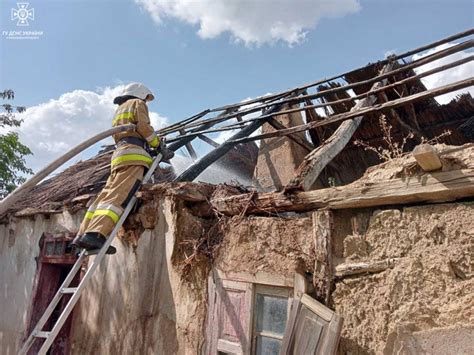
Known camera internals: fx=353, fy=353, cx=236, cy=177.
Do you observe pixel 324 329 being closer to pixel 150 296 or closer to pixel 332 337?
pixel 332 337

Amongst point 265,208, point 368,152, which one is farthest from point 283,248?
point 368,152

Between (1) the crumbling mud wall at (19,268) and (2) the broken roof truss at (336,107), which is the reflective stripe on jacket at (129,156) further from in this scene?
(1) the crumbling mud wall at (19,268)

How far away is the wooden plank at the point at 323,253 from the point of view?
2.72 m

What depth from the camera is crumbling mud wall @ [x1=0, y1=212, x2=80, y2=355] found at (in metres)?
5.54

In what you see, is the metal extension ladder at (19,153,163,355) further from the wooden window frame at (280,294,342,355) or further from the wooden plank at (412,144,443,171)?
the wooden plank at (412,144,443,171)

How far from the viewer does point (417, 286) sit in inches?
91.3

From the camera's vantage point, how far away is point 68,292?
345cm

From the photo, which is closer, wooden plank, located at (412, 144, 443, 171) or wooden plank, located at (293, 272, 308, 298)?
wooden plank, located at (412, 144, 443, 171)

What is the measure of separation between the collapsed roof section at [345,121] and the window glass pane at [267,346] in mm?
1757

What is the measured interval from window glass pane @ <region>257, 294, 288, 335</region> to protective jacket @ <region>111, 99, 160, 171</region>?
6.43 ft

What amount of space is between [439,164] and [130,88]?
11.4 ft

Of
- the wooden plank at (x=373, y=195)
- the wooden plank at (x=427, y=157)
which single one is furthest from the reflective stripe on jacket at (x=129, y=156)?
the wooden plank at (x=427, y=157)

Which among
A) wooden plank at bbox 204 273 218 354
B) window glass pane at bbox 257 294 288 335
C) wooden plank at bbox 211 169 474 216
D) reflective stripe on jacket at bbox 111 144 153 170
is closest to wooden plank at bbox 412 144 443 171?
wooden plank at bbox 211 169 474 216

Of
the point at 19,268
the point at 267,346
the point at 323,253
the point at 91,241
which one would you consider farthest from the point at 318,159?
the point at 19,268
